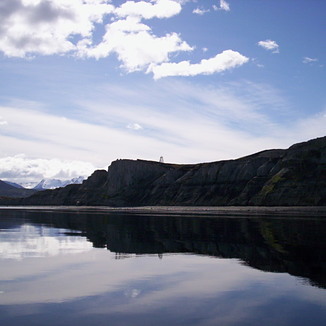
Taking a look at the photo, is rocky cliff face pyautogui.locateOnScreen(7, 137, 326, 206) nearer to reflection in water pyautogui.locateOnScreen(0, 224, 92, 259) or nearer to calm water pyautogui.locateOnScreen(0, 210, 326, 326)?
reflection in water pyautogui.locateOnScreen(0, 224, 92, 259)

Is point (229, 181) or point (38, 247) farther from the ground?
point (229, 181)

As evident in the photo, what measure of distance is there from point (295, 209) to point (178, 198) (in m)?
58.0

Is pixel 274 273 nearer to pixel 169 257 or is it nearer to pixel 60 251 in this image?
pixel 169 257

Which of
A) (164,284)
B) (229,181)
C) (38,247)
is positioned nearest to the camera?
(164,284)

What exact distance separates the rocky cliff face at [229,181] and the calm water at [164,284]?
8653 cm

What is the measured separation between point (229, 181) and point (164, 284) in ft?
428

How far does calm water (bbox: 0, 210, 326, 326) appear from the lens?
13.7 metres

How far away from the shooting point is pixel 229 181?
147000mm

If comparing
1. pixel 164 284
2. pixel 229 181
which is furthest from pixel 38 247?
pixel 229 181

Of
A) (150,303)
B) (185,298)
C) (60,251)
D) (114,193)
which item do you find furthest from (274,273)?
(114,193)

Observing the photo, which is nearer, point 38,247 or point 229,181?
point 38,247

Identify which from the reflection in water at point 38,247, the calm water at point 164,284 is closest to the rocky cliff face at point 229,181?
the reflection in water at point 38,247

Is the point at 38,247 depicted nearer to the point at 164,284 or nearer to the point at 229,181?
the point at 164,284

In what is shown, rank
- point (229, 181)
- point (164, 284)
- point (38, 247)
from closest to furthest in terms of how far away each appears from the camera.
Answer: point (164, 284)
point (38, 247)
point (229, 181)
